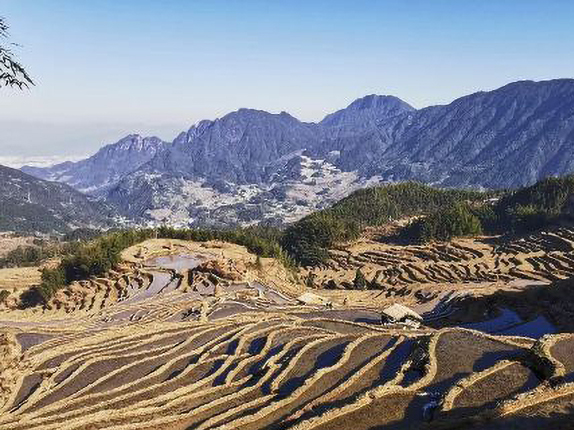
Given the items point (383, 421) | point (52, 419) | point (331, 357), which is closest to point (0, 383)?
point (52, 419)

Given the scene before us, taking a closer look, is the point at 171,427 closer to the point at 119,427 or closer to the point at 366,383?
the point at 119,427

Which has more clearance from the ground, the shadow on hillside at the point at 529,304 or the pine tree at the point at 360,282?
the shadow on hillside at the point at 529,304

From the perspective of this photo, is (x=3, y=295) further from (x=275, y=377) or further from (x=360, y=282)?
(x=275, y=377)

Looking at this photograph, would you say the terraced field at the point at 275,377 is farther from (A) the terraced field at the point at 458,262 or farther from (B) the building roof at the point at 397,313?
(A) the terraced field at the point at 458,262

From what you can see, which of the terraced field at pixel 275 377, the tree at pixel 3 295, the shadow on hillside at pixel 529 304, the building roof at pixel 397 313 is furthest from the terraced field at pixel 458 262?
the tree at pixel 3 295

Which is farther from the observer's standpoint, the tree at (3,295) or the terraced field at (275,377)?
the tree at (3,295)

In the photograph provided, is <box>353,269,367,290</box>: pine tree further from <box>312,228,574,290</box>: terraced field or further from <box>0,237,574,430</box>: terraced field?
<box>0,237,574,430</box>: terraced field

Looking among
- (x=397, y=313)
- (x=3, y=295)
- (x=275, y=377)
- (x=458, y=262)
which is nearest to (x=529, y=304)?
(x=397, y=313)

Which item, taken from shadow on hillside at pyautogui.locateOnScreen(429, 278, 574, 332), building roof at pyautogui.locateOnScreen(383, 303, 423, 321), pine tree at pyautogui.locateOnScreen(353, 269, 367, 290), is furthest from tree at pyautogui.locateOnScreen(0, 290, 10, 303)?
shadow on hillside at pyautogui.locateOnScreen(429, 278, 574, 332)
